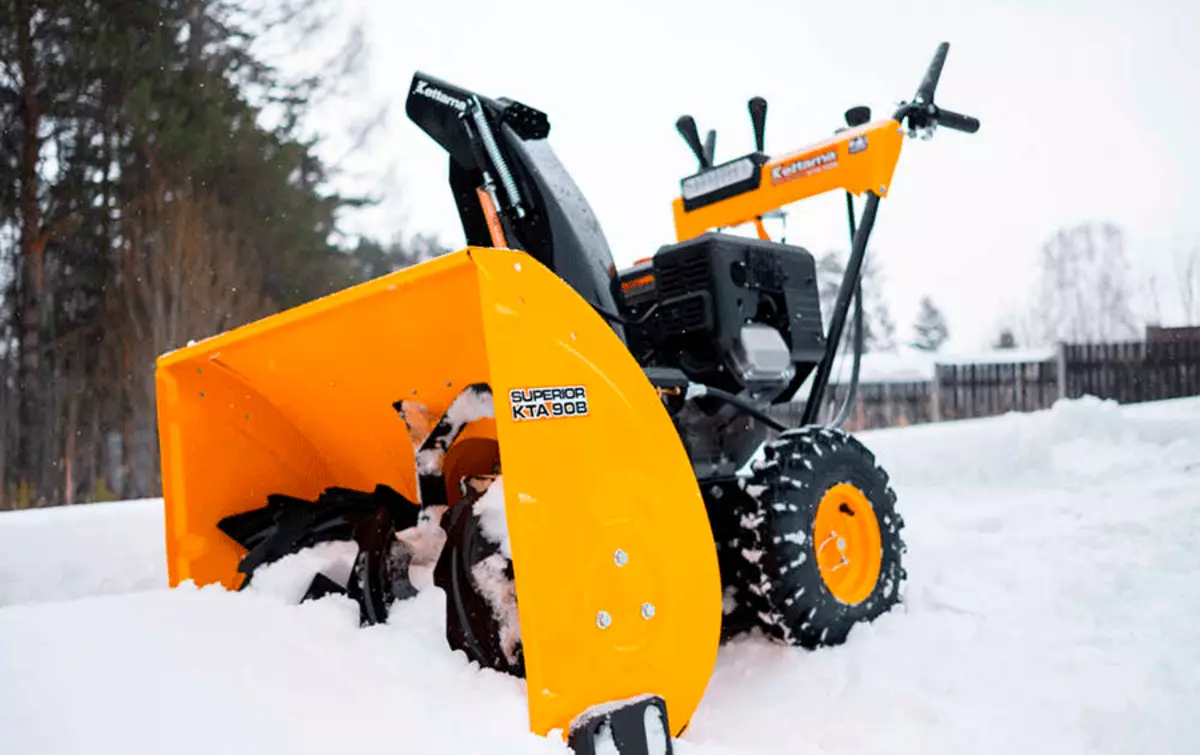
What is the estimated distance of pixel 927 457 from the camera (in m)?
6.50

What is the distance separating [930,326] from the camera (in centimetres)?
4625

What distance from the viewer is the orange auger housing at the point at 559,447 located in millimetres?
1616

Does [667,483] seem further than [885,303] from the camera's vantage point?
No

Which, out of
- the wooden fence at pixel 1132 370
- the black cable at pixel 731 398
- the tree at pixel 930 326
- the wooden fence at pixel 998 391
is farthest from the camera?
the tree at pixel 930 326

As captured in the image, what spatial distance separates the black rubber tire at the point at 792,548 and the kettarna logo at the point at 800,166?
120 centimetres

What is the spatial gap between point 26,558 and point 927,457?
554cm

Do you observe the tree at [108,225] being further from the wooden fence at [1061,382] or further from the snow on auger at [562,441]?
the wooden fence at [1061,382]

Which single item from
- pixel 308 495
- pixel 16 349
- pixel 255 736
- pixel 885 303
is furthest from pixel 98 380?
pixel 885 303

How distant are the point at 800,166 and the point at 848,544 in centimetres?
148

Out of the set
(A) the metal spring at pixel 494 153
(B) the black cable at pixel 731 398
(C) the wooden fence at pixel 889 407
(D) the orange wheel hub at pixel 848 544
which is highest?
(A) the metal spring at pixel 494 153

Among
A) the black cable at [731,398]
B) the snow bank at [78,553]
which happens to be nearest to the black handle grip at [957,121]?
the black cable at [731,398]

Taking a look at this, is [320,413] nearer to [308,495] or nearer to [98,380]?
[308,495]

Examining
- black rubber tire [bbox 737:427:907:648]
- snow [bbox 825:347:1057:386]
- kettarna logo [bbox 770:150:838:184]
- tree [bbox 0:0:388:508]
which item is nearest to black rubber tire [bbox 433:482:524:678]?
black rubber tire [bbox 737:427:907:648]

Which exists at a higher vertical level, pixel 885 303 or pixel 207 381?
pixel 885 303
